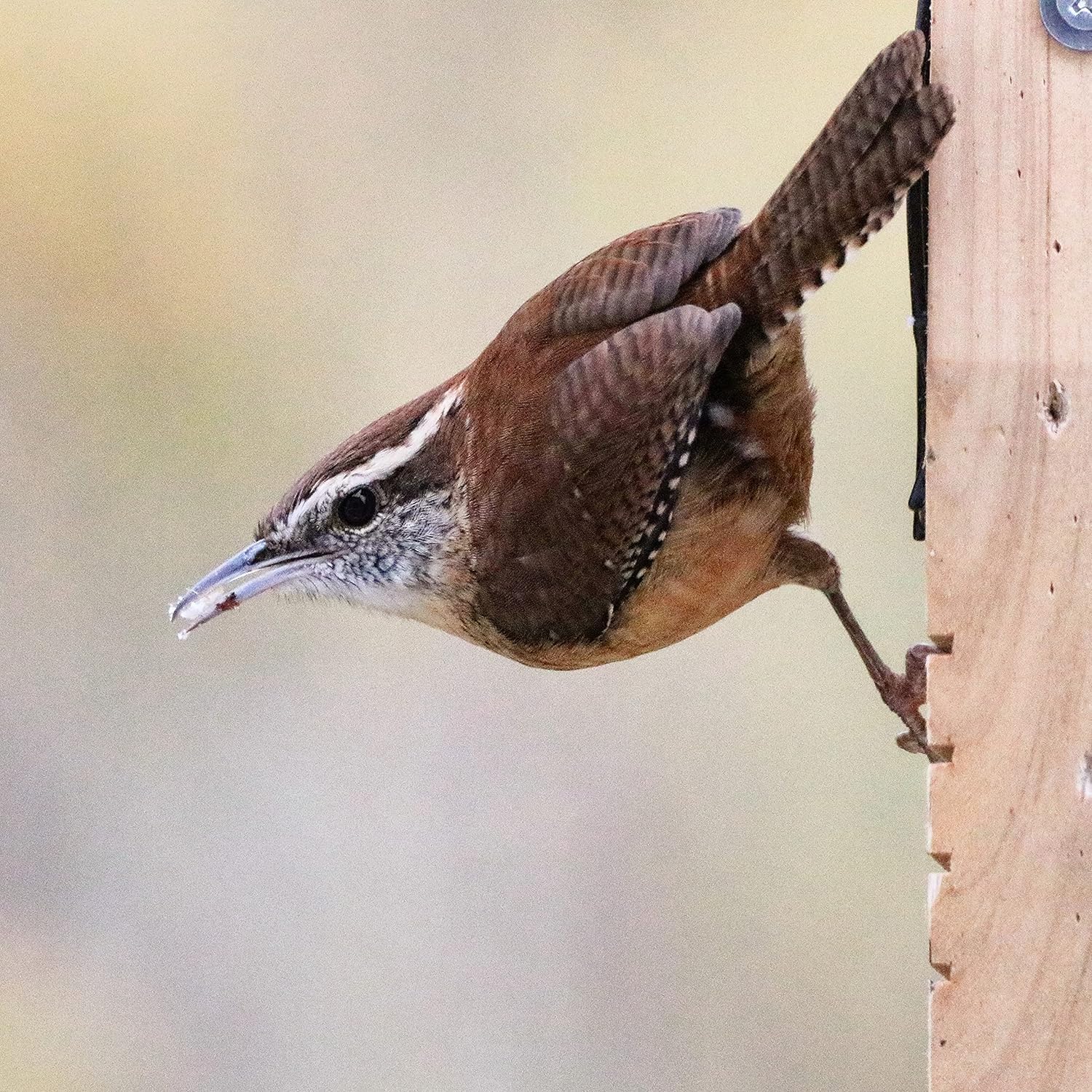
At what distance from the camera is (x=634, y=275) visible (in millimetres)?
2248

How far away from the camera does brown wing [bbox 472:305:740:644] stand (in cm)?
209

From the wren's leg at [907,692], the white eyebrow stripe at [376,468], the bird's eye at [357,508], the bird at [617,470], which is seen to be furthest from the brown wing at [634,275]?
the wren's leg at [907,692]

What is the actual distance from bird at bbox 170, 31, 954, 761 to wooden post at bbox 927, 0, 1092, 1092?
16 centimetres

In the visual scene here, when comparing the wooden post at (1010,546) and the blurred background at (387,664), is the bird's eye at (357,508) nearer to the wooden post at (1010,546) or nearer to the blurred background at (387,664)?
the wooden post at (1010,546)

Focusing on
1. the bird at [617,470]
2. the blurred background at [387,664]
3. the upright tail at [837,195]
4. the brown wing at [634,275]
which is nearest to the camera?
the upright tail at [837,195]

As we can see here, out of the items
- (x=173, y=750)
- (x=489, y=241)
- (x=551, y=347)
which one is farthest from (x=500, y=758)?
(x=551, y=347)

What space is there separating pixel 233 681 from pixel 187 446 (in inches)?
25.5

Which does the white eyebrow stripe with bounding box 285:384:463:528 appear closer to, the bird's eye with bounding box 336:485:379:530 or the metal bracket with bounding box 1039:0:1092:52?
the bird's eye with bounding box 336:485:379:530

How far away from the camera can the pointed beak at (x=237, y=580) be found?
7.97ft

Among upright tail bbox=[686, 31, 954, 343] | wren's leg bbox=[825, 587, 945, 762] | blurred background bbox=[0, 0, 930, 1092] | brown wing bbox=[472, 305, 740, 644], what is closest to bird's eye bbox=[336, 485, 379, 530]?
brown wing bbox=[472, 305, 740, 644]

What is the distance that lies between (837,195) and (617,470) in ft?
1.76

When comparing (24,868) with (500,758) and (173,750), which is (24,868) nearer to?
(173,750)

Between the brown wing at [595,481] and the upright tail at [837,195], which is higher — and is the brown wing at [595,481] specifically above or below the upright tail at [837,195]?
below

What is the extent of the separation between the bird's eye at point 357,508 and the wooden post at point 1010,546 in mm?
1014
